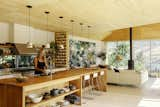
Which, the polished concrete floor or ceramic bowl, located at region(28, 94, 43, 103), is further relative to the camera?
the polished concrete floor

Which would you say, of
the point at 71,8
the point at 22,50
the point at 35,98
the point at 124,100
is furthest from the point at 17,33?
the point at 124,100

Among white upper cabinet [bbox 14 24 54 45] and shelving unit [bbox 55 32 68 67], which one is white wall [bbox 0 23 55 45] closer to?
white upper cabinet [bbox 14 24 54 45]

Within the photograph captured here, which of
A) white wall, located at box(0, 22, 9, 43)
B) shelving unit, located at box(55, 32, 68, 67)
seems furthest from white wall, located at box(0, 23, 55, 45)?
shelving unit, located at box(55, 32, 68, 67)

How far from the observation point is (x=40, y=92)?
4293 millimetres

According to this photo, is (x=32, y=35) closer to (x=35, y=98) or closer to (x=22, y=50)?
(x=22, y=50)

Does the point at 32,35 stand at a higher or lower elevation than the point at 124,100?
higher

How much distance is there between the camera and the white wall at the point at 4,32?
20.5ft

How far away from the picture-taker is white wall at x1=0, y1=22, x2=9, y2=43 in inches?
245

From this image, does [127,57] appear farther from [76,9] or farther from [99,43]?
[76,9]

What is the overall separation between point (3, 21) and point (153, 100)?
18.9 feet

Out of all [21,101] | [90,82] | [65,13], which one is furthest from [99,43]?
[21,101]

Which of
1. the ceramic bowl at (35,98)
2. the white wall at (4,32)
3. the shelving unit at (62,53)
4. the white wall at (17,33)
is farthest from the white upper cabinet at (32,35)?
the ceramic bowl at (35,98)

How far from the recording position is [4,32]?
636cm

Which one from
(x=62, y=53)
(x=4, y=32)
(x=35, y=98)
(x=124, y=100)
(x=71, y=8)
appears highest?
(x=71, y=8)
